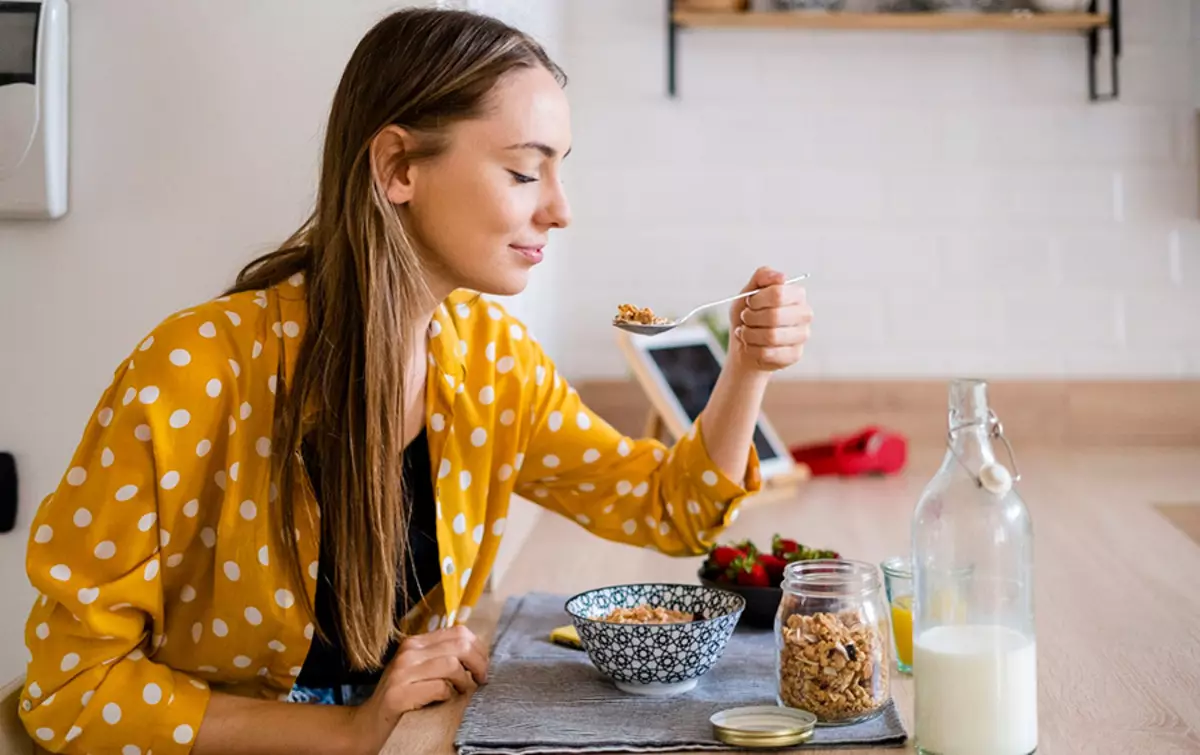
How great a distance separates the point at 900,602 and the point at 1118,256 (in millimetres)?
1634

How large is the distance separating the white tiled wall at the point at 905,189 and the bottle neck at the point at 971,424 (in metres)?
1.68

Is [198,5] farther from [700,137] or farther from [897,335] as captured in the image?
[897,335]

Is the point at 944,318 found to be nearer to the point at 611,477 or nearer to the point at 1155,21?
the point at 1155,21

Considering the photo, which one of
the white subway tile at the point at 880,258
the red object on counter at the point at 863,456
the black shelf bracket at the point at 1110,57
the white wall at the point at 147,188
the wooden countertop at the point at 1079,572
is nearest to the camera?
the wooden countertop at the point at 1079,572

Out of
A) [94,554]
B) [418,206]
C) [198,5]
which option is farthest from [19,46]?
[94,554]

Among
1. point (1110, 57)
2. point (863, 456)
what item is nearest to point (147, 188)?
point (863, 456)

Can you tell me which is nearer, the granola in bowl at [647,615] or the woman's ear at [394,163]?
the granola in bowl at [647,615]

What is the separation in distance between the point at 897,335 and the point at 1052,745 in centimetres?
170

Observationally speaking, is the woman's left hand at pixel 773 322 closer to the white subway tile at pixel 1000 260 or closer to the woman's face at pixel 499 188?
the woman's face at pixel 499 188

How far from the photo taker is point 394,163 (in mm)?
1299

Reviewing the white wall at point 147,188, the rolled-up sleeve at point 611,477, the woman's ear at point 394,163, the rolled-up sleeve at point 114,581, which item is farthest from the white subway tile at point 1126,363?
the rolled-up sleeve at point 114,581

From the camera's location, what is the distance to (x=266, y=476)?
4.10ft

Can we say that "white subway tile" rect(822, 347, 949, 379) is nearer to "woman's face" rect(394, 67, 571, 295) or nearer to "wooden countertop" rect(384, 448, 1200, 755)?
"wooden countertop" rect(384, 448, 1200, 755)

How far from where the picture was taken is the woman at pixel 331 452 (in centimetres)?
117
